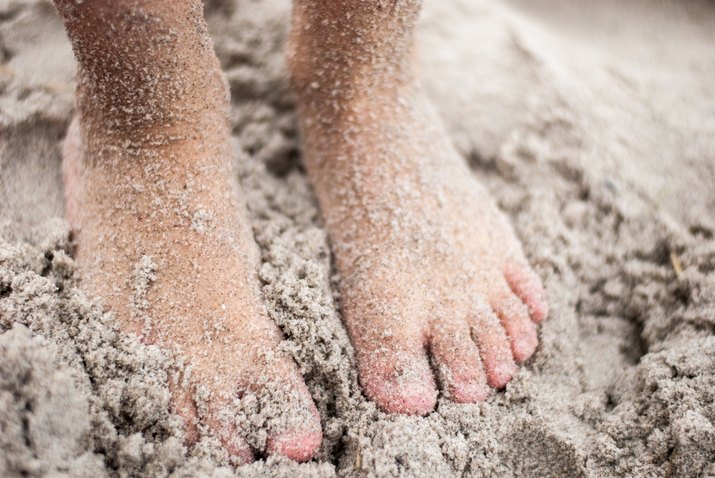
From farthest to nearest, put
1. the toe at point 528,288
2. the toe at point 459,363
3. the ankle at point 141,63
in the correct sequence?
the toe at point 528,288 < the toe at point 459,363 < the ankle at point 141,63

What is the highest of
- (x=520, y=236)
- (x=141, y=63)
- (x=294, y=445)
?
(x=141, y=63)

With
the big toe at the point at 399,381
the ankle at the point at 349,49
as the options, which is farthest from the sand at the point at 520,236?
the ankle at the point at 349,49

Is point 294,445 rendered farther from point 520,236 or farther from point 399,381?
point 520,236

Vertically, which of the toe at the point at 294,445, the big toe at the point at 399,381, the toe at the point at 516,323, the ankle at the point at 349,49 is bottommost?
the toe at the point at 294,445

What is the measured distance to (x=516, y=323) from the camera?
94cm

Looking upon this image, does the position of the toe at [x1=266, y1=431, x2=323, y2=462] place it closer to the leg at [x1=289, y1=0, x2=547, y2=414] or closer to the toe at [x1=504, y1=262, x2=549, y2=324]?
the leg at [x1=289, y1=0, x2=547, y2=414]

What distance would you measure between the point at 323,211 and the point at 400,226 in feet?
0.53

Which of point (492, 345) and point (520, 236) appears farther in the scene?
point (520, 236)

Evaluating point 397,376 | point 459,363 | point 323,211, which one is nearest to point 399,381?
point 397,376

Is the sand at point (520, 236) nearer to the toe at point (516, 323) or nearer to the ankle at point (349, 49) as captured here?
the toe at point (516, 323)

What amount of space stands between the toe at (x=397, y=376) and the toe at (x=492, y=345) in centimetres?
10

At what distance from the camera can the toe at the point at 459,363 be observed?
87 cm

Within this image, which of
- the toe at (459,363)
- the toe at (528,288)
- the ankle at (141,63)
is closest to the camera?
the ankle at (141,63)

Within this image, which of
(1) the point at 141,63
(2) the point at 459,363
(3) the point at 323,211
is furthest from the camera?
(3) the point at 323,211
